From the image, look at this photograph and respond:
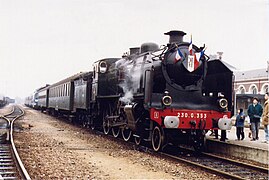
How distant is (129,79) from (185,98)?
7.99ft

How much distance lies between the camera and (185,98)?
427 inches

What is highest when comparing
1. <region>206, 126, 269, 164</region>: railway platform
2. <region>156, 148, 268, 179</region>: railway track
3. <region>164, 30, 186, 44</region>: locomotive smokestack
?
<region>164, 30, 186, 44</region>: locomotive smokestack

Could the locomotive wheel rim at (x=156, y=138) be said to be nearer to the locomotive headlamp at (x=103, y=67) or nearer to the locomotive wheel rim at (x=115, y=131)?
the locomotive wheel rim at (x=115, y=131)

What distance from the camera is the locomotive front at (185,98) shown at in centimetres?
1024

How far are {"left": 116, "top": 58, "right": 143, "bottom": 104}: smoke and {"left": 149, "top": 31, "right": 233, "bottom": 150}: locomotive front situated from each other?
3.07 feet

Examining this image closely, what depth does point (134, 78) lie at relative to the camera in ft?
39.4

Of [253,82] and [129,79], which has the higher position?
[253,82]

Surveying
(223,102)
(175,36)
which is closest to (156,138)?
(223,102)

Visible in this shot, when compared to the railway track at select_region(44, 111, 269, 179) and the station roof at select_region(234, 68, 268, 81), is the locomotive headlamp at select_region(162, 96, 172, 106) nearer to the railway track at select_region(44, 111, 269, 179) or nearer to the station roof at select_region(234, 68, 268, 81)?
the railway track at select_region(44, 111, 269, 179)

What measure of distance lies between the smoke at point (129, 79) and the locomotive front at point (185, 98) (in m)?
0.93

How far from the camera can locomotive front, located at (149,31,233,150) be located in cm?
1024

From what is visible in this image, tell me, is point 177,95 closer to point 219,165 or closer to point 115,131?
point 219,165

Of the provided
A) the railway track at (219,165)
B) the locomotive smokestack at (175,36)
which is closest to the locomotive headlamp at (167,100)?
the railway track at (219,165)

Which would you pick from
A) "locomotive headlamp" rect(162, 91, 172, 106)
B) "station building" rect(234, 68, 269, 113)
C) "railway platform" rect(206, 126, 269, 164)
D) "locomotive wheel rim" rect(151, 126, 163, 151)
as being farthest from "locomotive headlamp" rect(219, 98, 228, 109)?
"station building" rect(234, 68, 269, 113)
